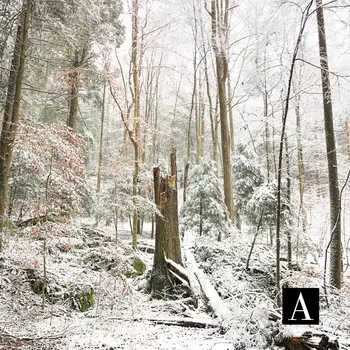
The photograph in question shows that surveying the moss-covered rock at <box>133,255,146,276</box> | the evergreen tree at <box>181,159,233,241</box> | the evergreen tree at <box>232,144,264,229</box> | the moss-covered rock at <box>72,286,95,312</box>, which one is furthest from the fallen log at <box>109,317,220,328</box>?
the evergreen tree at <box>232,144,264,229</box>

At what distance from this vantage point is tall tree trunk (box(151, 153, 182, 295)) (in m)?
5.84

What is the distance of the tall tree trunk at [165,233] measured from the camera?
5840 millimetres

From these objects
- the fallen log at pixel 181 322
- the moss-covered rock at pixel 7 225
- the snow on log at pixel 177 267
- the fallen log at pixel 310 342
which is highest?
the moss-covered rock at pixel 7 225

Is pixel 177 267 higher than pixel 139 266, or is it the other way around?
pixel 177 267

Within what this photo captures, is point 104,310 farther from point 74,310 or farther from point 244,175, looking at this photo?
point 244,175

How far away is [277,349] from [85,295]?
12.3ft

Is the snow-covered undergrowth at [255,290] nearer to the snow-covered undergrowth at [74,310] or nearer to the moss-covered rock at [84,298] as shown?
the snow-covered undergrowth at [74,310]

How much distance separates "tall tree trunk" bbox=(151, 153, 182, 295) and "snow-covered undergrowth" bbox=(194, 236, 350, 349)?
140 centimetres

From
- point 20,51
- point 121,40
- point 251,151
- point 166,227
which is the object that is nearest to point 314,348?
point 166,227

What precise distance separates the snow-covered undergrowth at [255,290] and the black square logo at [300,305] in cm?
59

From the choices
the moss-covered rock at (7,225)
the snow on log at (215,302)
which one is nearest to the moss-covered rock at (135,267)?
the snow on log at (215,302)

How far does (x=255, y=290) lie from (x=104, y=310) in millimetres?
3848

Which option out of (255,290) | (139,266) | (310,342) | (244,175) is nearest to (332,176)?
(255,290)

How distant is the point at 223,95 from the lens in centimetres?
1012
